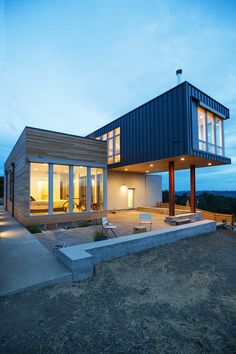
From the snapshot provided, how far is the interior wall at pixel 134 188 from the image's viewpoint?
49.5 ft

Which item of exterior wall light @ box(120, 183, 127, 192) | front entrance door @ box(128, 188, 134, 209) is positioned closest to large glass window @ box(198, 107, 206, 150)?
exterior wall light @ box(120, 183, 127, 192)

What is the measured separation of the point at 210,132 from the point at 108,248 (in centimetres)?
895

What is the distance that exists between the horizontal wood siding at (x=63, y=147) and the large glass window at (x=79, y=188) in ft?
2.08

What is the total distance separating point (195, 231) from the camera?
7.52 metres

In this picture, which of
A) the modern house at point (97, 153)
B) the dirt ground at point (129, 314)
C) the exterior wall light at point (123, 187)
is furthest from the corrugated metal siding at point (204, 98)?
the exterior wall light at point (123, 187)

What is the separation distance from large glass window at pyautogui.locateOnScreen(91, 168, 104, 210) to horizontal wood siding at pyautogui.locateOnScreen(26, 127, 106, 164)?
649 mm

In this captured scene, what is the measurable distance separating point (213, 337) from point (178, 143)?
26.1 feet

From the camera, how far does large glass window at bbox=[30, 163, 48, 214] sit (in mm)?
8211

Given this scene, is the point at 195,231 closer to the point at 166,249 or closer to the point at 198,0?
the point at 166,249

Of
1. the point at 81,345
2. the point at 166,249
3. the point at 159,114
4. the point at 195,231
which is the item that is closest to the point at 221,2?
the point at 159,114

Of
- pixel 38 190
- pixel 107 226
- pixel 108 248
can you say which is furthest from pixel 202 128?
pixel 38 190

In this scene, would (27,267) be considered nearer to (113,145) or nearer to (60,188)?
(60,188)

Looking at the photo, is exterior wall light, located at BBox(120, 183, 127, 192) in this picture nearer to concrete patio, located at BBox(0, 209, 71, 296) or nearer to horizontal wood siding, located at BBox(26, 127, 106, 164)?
horizontal wood siding, located at BBox(26, 127, 106, 164)

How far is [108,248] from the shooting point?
4.72 metres
